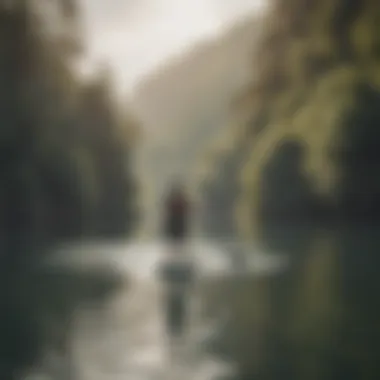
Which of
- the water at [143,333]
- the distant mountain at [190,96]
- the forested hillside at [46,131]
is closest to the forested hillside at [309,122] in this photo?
the distant mountain at [190,96]

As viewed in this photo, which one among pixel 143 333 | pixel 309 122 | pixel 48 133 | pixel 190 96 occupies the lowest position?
pixel 143 333

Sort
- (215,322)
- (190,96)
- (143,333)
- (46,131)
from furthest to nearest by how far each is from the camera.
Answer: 1. (46,131)
2. (190,96)
3. (215,322)
4. (143,333)

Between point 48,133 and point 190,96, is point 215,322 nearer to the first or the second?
point 190,96

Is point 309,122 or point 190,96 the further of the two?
point 309,122

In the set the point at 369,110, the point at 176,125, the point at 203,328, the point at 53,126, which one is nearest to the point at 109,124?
the point at 53,126

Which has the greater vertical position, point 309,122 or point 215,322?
point 309,122

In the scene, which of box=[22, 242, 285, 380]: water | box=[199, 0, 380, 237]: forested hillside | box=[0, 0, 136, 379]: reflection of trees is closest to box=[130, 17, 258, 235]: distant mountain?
box=[199, 0, 380, 237]: forested hillside

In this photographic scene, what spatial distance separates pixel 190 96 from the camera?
31.9ft

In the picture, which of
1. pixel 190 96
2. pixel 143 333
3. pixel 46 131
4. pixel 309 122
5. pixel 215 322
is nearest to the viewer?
pixel 143 333

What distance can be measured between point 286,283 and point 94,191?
6523 millimetres

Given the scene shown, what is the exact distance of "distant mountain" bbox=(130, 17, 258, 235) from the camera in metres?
8.19

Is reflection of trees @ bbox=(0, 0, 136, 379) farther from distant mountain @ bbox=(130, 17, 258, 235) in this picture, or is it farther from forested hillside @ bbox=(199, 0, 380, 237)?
forested hillside @ bbox=(199, 0, 380, 237)

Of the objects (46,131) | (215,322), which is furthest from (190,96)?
(215,322)

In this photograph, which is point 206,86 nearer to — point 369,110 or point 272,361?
point 369,110
